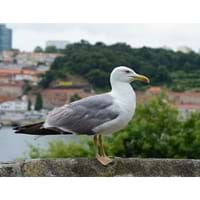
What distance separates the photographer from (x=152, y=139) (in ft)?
27.5

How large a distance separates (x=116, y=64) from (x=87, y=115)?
1.86 metres

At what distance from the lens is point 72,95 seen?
18.1ft

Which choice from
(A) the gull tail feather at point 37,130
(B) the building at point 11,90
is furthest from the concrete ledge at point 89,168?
(B) the building at point 11,90

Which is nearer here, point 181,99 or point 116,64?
point 116,64

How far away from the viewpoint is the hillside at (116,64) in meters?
5.21

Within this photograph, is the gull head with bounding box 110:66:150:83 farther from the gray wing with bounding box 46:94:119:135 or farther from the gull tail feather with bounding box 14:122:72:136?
the gull tail feather with bounding box 14:122:72:136

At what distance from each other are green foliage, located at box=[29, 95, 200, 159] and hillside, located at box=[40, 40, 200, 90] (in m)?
1.47

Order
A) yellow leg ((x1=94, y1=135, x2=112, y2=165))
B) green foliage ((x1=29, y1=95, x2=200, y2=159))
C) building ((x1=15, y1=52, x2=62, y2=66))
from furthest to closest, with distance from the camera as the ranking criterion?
green foliage ((x1=29, y1=95, x2=200, y2=159)) < building ((x1=15, y1=52, x2=62, y2=66)) < yellow leg ((x1=94, y1=135, x2=112, y2=165))

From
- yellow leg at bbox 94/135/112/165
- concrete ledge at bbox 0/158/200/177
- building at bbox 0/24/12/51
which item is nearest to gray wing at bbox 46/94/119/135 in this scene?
yellow leg at bbox 94/135/112/165

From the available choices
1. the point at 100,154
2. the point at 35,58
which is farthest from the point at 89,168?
the point at 35,58

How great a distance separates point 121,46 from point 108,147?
2219 millimetres

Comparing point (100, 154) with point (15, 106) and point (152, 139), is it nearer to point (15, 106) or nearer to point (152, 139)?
point (15, 106)

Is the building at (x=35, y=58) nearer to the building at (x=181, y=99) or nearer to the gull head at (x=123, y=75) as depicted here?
the building at (x=181, y=99)

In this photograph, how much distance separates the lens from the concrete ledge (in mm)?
3471
